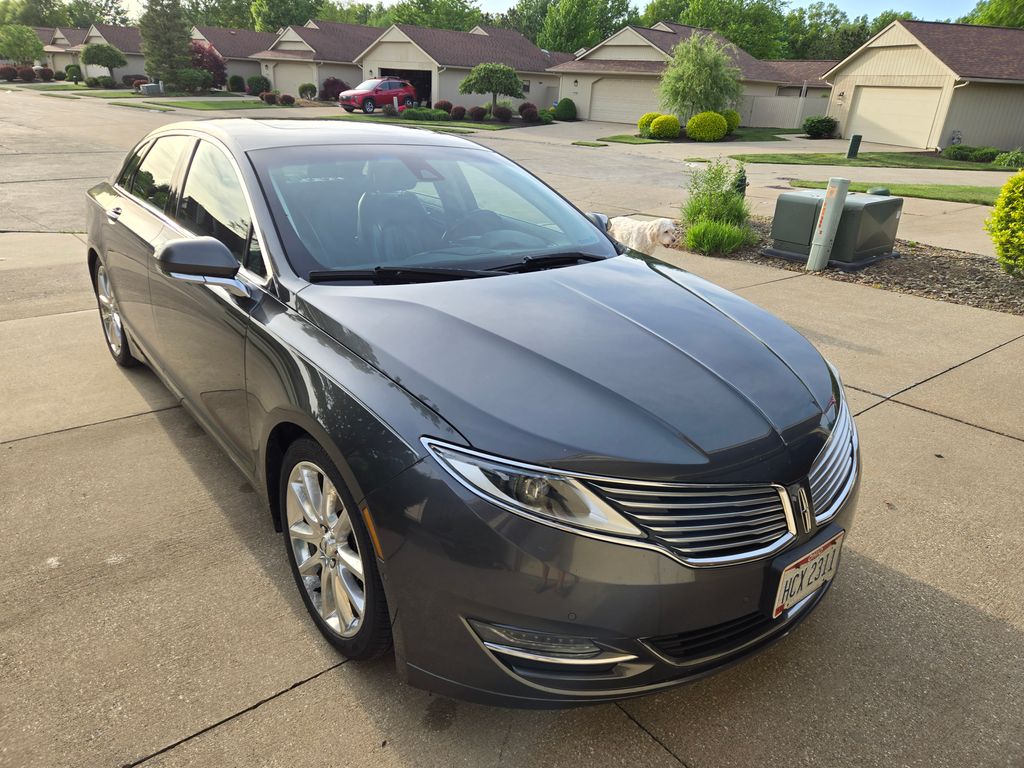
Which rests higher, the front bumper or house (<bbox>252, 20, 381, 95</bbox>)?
house (<bbox>252, 20, 381, 95</bbox>)

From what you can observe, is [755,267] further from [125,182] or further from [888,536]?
[125,182]

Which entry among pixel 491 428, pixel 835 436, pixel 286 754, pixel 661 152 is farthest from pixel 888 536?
pixel 661 152

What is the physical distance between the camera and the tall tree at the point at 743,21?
64562 millimetres

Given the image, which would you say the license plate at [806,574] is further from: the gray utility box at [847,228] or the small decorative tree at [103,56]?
the small decorative tree at [103,56]

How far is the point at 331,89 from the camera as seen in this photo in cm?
4969

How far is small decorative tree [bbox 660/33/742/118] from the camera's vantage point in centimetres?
3284

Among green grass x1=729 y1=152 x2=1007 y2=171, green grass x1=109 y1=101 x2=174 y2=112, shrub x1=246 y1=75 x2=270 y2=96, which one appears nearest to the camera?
green grass x1=729 y1=152 x2=1007 y2=171

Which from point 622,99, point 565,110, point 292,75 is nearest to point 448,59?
point 565,110

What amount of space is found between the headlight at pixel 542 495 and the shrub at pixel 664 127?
31592 mm

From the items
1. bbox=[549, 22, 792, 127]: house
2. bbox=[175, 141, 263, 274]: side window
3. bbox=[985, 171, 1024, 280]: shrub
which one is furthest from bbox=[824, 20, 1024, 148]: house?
bbox=[175, 141, 263, 274]: side window

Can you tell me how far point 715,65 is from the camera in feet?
108

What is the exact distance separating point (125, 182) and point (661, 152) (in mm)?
23143

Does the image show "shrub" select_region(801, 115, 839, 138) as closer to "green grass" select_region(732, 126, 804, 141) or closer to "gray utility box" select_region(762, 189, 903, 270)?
"green grass" select_region(732, 126, 804, 141)

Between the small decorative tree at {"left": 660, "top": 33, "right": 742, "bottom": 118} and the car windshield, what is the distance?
32874mm
